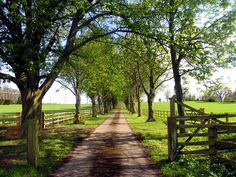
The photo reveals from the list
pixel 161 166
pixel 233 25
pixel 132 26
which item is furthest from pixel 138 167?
pixel 233 25

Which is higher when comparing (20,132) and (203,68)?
(203,68)

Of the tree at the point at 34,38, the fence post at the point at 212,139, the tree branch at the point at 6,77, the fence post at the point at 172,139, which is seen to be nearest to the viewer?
the fence post at the point at 212,139

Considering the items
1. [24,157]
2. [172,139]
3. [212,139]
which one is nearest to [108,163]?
[172,139]

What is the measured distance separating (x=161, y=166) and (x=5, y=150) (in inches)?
316

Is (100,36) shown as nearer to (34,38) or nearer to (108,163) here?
(34,38)

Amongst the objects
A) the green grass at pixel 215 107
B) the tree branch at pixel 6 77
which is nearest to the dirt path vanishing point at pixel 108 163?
the tree branch at pixel 6 77

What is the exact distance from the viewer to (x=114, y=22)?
62.8 feet

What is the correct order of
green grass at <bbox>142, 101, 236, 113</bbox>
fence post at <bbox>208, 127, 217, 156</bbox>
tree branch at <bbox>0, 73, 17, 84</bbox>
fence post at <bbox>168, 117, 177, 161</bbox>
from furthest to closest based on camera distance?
green grass at <bbox>142, 101, 236, 113</bbox>, tree branch at <bbox>0, 73, 17, 84</bbox>, fence post at <bbox>168, 117, 177, 161</bbox>, fence post at <bbox>208, 127, 217, 156</bbox>

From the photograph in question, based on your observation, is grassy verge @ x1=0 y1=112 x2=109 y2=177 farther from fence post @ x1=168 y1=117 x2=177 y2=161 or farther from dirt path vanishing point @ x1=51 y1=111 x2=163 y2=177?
fence post @ x1=168 y1=117 x2=177 y2=161

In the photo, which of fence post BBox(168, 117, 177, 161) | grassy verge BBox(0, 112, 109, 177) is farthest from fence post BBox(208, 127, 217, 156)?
Result: grassy verge BBox(0, 112, 109, 177)

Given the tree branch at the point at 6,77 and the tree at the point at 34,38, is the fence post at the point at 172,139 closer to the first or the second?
the tree at the point at 34,38

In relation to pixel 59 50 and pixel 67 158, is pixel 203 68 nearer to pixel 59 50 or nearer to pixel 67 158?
pixel 59 50

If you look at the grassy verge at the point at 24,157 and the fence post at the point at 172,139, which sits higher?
the fence post at the point at 172,139

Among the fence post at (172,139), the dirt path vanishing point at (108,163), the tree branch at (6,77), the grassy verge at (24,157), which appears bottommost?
the dirt path vanishing point at (108,163)
